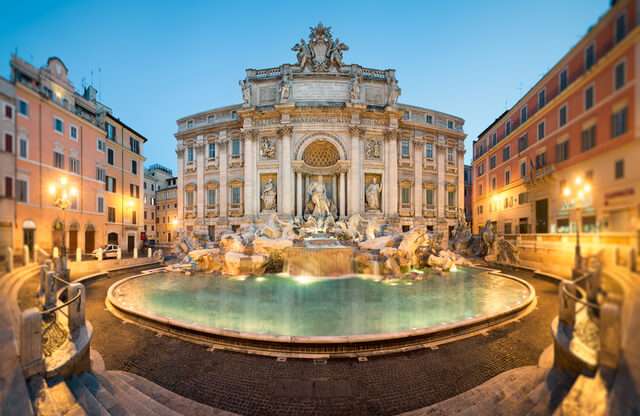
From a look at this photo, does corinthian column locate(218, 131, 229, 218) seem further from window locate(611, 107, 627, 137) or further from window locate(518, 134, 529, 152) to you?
window locate(611, 107, 627, 137)

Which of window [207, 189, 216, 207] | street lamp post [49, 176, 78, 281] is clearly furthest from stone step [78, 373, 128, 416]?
window [207, 189, 216, 207]

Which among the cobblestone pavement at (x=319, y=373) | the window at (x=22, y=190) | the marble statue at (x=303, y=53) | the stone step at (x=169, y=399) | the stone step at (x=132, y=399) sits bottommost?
the cobblestone pavement at (x=319, y=373)

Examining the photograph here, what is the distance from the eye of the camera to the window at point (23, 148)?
11.0 feet

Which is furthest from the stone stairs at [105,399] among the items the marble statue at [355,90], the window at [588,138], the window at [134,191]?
the marble statue at [355,90]

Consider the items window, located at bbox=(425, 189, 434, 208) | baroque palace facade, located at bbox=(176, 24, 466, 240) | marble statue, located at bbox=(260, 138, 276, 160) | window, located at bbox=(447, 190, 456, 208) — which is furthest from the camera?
window, located at bbox=(447, 190, 456, 208)

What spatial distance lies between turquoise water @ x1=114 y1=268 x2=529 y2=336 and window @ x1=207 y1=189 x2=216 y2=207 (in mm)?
15295

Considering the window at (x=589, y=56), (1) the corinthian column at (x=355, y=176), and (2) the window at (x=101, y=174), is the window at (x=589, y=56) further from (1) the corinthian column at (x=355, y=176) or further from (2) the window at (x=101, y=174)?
(1) the corinthian column at (x=355, y=176)

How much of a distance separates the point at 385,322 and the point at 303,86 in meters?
22.4

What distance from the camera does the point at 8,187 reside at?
310 centimetres

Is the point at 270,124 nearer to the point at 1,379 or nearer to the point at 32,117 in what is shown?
the point at 32,117

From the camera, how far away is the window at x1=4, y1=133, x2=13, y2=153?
3.11 m

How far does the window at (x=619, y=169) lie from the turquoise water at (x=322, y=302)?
15.8ft

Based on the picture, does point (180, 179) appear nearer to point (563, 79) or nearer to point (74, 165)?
point (74, 165)

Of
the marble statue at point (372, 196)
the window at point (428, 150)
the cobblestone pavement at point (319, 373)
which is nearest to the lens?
the cobblestone pavement at point (319, 373)
